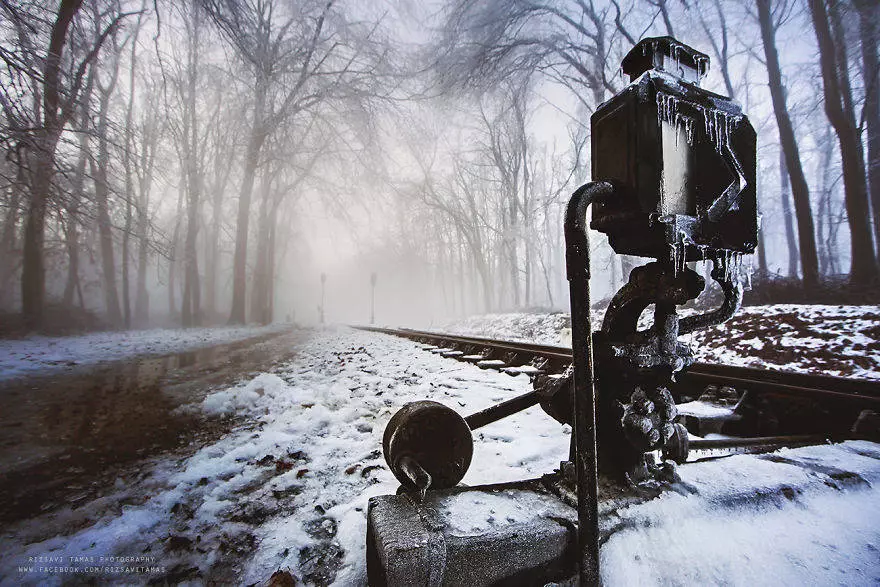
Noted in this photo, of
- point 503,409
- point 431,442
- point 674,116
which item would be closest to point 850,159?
point 674,116

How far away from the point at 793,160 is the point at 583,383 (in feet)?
47.0

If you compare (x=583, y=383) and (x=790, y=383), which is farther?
(x=790, y=383)

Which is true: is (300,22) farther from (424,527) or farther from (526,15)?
(424,527)

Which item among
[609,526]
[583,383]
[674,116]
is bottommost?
[609,526]

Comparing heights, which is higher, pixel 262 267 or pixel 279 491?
pixel 262 267

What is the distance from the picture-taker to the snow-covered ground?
3.62 feet

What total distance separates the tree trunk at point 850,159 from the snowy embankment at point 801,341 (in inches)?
177

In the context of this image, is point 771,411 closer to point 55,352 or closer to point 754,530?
point 754,530

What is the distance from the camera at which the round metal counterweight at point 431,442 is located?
4.27 feet

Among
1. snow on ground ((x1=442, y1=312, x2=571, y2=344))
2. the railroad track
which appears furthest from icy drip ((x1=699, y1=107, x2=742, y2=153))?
snow on ground ((x1=442, y1=312, x2=571, y2=344))

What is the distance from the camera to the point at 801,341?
606 cm

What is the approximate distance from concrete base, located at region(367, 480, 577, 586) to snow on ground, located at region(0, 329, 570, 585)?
0.96 ft

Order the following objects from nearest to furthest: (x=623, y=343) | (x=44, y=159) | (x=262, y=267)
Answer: (x=623, y=343) → (x=44, y=159) → (x=262, y=267)

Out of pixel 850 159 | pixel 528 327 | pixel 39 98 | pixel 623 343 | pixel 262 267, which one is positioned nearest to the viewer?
pixel 623 343
